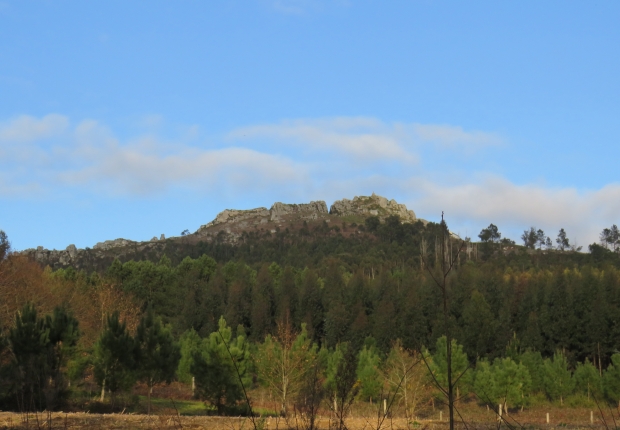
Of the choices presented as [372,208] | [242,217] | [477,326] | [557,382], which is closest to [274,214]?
[242,217]

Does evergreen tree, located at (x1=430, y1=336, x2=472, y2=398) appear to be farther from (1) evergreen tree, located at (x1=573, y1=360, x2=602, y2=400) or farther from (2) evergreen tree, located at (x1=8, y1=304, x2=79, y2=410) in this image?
(2) evergreen tree, located at (x1=8, y1=304, x2=79, y2=410)

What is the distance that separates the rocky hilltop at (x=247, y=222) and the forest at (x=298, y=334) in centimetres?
5902

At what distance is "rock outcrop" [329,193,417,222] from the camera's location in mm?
177000

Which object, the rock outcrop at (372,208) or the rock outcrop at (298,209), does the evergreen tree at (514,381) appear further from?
the rock outcrop at (298,209)

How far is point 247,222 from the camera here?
182m

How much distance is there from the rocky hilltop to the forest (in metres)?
59.0

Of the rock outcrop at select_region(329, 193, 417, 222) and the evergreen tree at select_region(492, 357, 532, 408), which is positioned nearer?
the evergreen tree at select_region(492, 357, 532, 408)

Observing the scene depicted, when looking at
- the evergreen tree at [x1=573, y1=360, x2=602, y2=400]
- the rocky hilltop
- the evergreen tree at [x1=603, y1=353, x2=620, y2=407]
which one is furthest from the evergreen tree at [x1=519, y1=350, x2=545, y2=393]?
the rocky hilltop

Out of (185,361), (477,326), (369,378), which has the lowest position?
(369,378)

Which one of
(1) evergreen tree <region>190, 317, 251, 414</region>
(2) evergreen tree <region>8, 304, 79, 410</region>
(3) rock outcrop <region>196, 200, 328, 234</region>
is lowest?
(1) evergreen tree <region>190, 317, 251, 414</region>

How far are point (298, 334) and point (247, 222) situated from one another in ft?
422

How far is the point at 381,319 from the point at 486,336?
33.7ft

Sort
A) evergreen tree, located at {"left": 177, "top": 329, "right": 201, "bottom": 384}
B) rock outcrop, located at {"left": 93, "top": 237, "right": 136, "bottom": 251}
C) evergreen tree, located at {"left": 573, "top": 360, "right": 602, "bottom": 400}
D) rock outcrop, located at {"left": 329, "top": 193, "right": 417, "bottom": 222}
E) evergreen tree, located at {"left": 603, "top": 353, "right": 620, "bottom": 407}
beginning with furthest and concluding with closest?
rock outcrop, located at {"left": 329, "top": 193, "right": 417, "bottom": 222}
rock outcrop, located at {"left": 93, "top": 237, "right": 136, "bottom": 251}
evergreen tree, located at {"left": 177, "top": 329, "right": 201, "bottom": 384}
evergreen tree, located at {"left": 573, "top": 360, "right": 602, "bottom": 400}
evergreen tree, located at {"left": 603, "top": 353, "right": 620, "bottom": 407}

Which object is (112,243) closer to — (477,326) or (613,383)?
(477,326)
